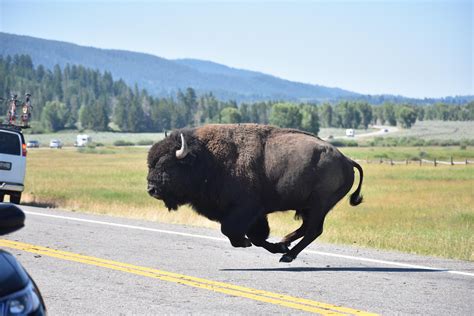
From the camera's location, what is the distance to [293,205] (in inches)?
413

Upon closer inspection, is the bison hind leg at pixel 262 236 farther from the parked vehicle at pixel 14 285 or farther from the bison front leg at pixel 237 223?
the parked vehicle at pixel 14 285

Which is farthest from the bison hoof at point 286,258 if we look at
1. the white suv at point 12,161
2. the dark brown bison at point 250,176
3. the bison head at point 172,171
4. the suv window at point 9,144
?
the suv window at point 9,144

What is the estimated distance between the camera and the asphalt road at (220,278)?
7254 mm

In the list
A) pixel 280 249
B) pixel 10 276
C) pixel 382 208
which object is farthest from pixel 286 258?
pixel 382 208

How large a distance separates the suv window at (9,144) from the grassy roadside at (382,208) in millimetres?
1870

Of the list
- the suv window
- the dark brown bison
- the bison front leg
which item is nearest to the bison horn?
the dark brown bison

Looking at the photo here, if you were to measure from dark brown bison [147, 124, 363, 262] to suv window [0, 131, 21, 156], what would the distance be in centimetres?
1104

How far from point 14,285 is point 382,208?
1130 inches

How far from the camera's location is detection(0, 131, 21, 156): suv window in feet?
67.2

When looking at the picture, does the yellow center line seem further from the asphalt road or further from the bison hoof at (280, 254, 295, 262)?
the bison hoof at (280, 254, 295, 262)

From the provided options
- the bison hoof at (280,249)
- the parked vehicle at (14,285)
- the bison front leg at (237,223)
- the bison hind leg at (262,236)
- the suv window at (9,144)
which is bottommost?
the bison hoof at (280,249)

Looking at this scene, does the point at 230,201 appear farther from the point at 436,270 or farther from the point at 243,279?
the point at 436,270

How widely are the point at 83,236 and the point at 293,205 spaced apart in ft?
12.8

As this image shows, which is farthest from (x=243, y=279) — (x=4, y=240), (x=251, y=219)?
(x=4, y=240)
